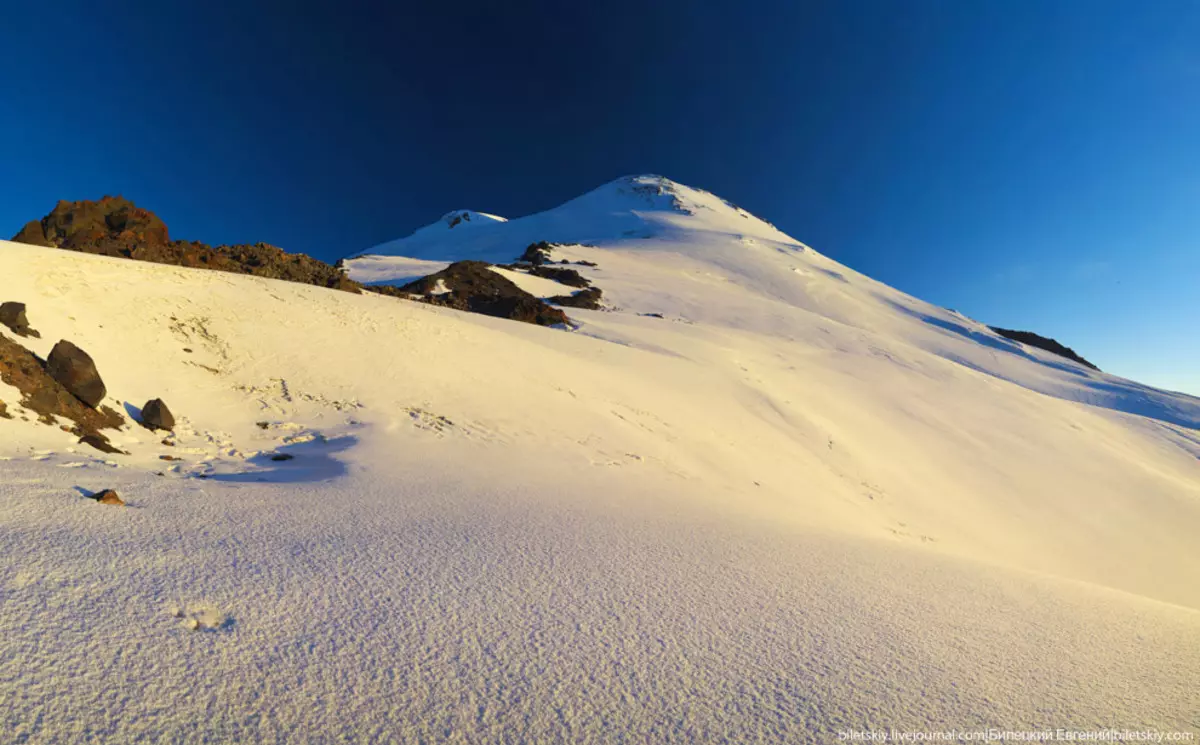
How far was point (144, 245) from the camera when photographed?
13836mm

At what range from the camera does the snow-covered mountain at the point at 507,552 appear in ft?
6.28

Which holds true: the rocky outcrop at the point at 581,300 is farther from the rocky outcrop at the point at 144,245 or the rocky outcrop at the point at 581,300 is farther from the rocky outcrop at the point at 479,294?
the rocky outcrop at the point at 144,245

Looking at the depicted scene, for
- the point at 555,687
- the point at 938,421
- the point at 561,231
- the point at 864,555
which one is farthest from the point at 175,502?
the point at 561,231

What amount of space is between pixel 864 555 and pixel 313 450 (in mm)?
6863

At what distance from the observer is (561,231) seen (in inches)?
2849

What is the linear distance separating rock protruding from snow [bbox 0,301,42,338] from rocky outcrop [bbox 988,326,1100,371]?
2434 inches

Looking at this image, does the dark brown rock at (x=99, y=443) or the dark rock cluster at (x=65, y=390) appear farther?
the dark rock cluster at (x=65, y=390)

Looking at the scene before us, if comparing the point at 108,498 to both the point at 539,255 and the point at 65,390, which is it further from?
the point at 539,255

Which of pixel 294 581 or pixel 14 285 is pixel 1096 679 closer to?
pixel 294 581

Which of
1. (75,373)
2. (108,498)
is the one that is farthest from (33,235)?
(108,498)

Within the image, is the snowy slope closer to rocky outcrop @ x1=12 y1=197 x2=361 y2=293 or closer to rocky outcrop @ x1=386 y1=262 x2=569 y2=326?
rocky outcrop @ x1=386 y1=262 x2=569 y2=326

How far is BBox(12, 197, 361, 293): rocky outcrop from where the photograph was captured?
42.9ft

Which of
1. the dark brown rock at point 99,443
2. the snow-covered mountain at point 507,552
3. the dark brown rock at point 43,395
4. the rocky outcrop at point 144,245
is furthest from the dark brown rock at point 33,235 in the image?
the dark brown rock at point 99,443

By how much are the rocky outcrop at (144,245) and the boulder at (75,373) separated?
801 centimetres
